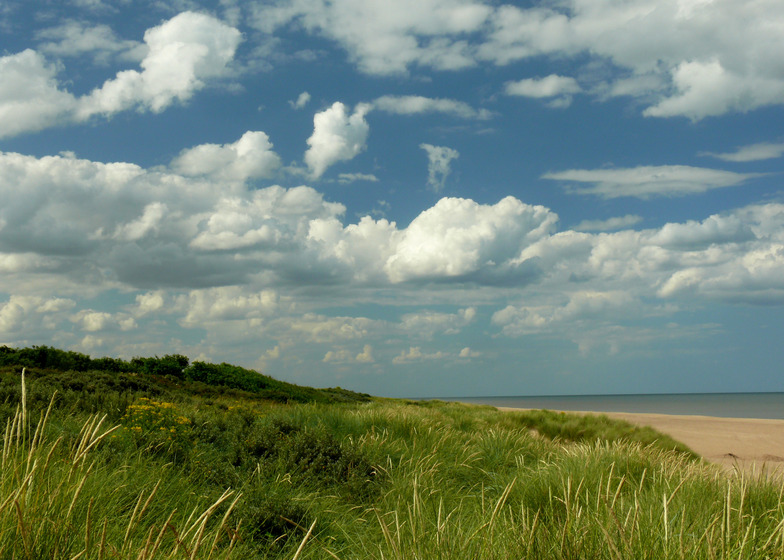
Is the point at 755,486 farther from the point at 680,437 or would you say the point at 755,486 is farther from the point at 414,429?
the point at 680,437

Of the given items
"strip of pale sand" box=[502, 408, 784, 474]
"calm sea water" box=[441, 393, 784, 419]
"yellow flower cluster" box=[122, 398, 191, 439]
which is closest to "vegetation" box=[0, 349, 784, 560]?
"yellow flower cluster" box=[122, 398, 191, 439]

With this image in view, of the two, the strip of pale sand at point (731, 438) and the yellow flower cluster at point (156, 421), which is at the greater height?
the yellow flower cluster at point (156, 421)

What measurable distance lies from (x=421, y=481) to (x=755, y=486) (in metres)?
3.38

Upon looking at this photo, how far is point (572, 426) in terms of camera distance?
1608 centimetres

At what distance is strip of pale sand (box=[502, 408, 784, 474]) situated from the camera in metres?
15.4

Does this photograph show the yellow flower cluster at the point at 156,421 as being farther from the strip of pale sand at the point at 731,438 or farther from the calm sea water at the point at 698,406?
the calm sea water at the point at 698,406

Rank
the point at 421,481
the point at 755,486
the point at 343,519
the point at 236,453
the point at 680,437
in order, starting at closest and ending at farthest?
1. the point at 755,486
2. the point at 343,519
3. the point at 421,481
4. the point at 236,453
5. the point at 680,437

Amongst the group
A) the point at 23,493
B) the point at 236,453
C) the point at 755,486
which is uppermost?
the point at 23,493

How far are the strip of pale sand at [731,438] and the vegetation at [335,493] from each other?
27.4 ft

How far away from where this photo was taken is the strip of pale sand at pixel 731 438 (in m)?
15.4

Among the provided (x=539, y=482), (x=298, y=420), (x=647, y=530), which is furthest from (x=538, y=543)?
(x=298, y=420)

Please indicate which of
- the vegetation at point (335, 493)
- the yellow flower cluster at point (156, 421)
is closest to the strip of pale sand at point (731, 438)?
the vegetation at point (335, 493)

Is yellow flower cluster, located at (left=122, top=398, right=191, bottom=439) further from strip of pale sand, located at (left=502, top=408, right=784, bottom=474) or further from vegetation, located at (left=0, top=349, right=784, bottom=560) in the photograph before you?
strip of pale sand, located at (left=502, top=408, right=784, bottom=474)

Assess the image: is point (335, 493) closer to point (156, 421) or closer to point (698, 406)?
point (156, 421)
